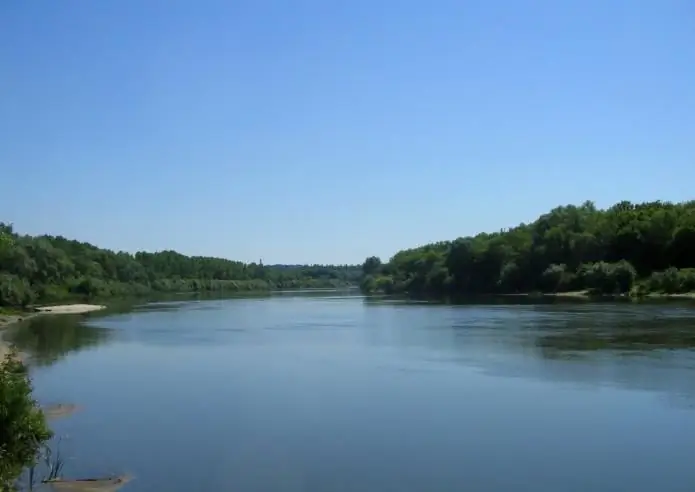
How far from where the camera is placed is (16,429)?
14.2 metres

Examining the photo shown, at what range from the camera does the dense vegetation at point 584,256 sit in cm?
8094

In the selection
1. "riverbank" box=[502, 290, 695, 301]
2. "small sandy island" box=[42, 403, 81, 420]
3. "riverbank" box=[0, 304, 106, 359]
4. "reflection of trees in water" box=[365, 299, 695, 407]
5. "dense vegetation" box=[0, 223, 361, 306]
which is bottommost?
"small sandy island" box=[42, 403, 81, 420]

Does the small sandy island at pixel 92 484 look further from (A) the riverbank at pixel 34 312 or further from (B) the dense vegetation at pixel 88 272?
(A) the riverbank at pixel 34 312

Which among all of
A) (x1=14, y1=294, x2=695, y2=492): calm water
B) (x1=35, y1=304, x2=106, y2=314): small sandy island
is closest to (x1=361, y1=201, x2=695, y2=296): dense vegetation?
(x1=14, y1=294, x2=695, y2=492): calm water

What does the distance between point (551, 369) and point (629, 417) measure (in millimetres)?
8804

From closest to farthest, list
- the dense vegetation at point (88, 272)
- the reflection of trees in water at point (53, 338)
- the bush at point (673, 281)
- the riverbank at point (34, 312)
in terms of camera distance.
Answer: the reflection of trees in water at point (53, 338), the riverbank at point (34, 312), the bush at point (673, 281), the dense vegetation at point (88, 272)

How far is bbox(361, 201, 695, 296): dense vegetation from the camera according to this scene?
80938 mm

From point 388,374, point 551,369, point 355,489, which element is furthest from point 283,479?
point 551,369

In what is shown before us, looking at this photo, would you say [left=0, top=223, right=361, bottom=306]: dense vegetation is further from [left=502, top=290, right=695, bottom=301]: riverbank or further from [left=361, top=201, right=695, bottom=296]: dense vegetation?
[left=502, top=290, right=695, bottom=301]: riverbank

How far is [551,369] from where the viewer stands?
28.8 m

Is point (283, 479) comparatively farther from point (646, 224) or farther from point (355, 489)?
point (646, 224)

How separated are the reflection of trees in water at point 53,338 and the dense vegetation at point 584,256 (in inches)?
2124

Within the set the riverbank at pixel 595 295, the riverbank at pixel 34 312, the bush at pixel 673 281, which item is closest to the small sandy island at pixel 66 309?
the riverbank at pixel 34 312

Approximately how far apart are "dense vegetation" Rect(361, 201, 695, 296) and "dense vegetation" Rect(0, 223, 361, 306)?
54840mm
